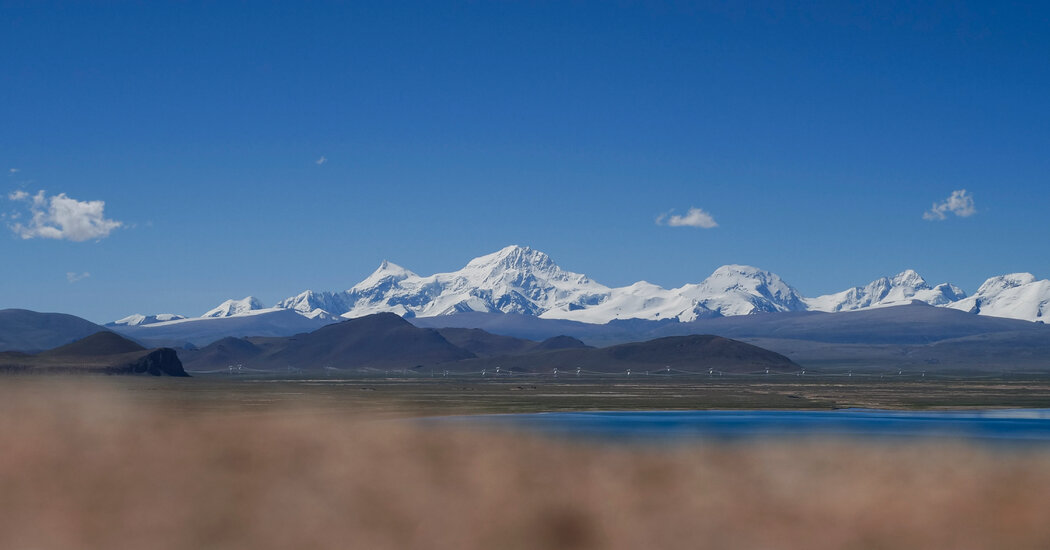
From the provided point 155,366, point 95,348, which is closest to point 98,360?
point 155,366

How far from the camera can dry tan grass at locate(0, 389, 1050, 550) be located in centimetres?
1598

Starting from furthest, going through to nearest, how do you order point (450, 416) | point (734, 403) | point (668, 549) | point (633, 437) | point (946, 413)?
point (734, 403) < point (946, 413) < point (450, 416) < point (633, 437) < point (668, 549)

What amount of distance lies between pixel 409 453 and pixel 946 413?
86135 mm

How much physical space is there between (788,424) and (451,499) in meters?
64.5

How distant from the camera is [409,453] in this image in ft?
68.0

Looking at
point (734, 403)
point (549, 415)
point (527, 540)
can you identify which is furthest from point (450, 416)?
point (527, 540)

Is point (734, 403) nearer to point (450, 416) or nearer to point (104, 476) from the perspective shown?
point (450, 416)

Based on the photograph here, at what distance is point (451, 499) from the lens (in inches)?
683

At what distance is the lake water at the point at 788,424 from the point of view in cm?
6281

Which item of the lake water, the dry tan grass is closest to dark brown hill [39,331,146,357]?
the lake water

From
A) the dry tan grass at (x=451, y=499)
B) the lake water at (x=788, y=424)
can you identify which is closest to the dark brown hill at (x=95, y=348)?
the lake water at (x=788, y=424)

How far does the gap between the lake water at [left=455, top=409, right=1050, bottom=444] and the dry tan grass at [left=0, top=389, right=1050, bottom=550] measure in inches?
1386

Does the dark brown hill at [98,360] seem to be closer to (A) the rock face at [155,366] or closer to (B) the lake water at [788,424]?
(A) the rock face at [155,366]

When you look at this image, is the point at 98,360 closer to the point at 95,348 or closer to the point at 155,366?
the point at 155,366
